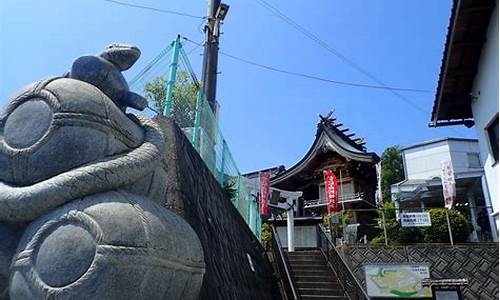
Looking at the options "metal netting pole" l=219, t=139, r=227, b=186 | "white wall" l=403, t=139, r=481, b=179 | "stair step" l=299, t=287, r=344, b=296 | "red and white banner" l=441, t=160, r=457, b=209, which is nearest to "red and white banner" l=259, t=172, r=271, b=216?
"red and white banner" l=441, t=160, r=457, b=209

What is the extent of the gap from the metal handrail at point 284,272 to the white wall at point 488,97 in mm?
5478

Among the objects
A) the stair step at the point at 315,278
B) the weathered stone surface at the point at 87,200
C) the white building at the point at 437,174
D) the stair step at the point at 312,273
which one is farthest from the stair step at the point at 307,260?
the white building at the point at 437,174

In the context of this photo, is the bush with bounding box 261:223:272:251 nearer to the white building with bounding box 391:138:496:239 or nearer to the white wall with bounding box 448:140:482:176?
the white building with bounding box 391:138:496:239

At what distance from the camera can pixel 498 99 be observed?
9.16m

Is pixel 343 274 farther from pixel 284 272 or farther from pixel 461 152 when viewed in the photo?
pixel 461 152

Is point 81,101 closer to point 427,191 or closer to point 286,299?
point 286,299

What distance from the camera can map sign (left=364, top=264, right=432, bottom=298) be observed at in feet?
37.3

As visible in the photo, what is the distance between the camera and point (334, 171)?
84.6ft

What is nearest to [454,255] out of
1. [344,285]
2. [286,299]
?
[344,285]

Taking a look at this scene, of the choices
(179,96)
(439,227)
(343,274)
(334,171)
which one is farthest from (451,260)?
(334,171)

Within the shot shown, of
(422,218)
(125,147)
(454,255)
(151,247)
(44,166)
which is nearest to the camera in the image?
(151,247)

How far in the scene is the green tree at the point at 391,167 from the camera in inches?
1333

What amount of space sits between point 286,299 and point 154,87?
6.38 m

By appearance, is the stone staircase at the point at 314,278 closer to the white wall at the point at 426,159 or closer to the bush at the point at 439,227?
the bush at the point at 439,227
